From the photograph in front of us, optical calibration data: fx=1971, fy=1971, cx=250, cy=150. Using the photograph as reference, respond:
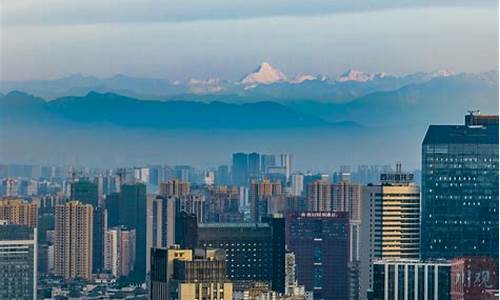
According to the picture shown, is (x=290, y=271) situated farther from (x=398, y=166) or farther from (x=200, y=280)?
(x=200, y=280)

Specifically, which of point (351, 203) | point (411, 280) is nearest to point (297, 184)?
point (351, 203)

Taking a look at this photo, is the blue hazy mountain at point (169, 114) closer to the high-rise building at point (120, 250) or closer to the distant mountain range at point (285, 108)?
the distant mountain range at point (285, 108)

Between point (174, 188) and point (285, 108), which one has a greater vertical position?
point (285, 108)

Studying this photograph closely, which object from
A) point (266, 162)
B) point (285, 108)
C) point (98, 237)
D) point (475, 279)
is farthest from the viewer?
point (98, 237)

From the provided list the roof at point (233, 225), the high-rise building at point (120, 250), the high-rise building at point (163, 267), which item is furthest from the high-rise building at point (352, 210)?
the high-rise building at point (120, 250)

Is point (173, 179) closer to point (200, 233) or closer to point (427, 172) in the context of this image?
point (200, 233)

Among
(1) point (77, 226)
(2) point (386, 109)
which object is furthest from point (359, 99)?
(1) point (77, 226)
